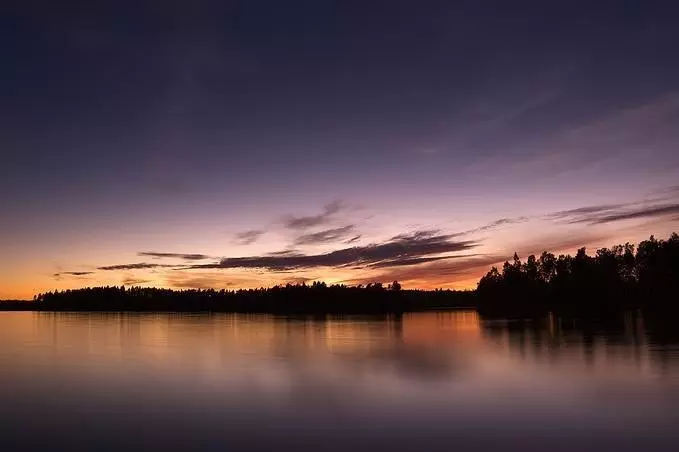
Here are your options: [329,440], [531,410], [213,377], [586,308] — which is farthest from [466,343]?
[586,308]

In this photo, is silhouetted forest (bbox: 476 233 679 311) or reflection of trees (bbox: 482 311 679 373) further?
silhouetted forest (bbox: 476 233 679 311)

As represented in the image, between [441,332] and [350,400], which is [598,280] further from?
[350,400]

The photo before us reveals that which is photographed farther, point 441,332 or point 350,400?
point 441,332

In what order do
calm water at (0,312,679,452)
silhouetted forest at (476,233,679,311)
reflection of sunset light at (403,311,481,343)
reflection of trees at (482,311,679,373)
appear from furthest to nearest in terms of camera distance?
silhouetted forest at (476,233,679,311), reflection of sunset light at (403,311,481,343), reflection of trees at (482,311,679,373), calm water at (0,312,679,452)

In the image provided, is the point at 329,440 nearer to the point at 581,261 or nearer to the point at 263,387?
the point at 263,387

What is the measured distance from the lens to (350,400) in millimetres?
29969

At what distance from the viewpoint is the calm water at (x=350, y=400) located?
21984 millimetres

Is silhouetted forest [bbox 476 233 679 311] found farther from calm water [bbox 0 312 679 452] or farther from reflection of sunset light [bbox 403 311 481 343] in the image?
calm water [bbox 0 312 679 452]

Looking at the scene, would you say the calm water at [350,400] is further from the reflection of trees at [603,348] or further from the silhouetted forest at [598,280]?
the silhouetted forest at [598,280]

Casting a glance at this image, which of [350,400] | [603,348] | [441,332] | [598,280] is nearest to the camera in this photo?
[350,400]

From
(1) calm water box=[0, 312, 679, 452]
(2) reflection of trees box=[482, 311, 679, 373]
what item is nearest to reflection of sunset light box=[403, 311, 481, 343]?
(2) reflection of trees box=[482, 311, 679, 373]

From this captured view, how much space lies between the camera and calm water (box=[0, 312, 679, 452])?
2198cm

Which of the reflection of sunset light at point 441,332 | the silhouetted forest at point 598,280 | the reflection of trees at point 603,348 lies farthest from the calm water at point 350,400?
the silhouetted forest at point 598,280

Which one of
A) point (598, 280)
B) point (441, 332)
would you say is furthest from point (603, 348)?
point (598, 280)
